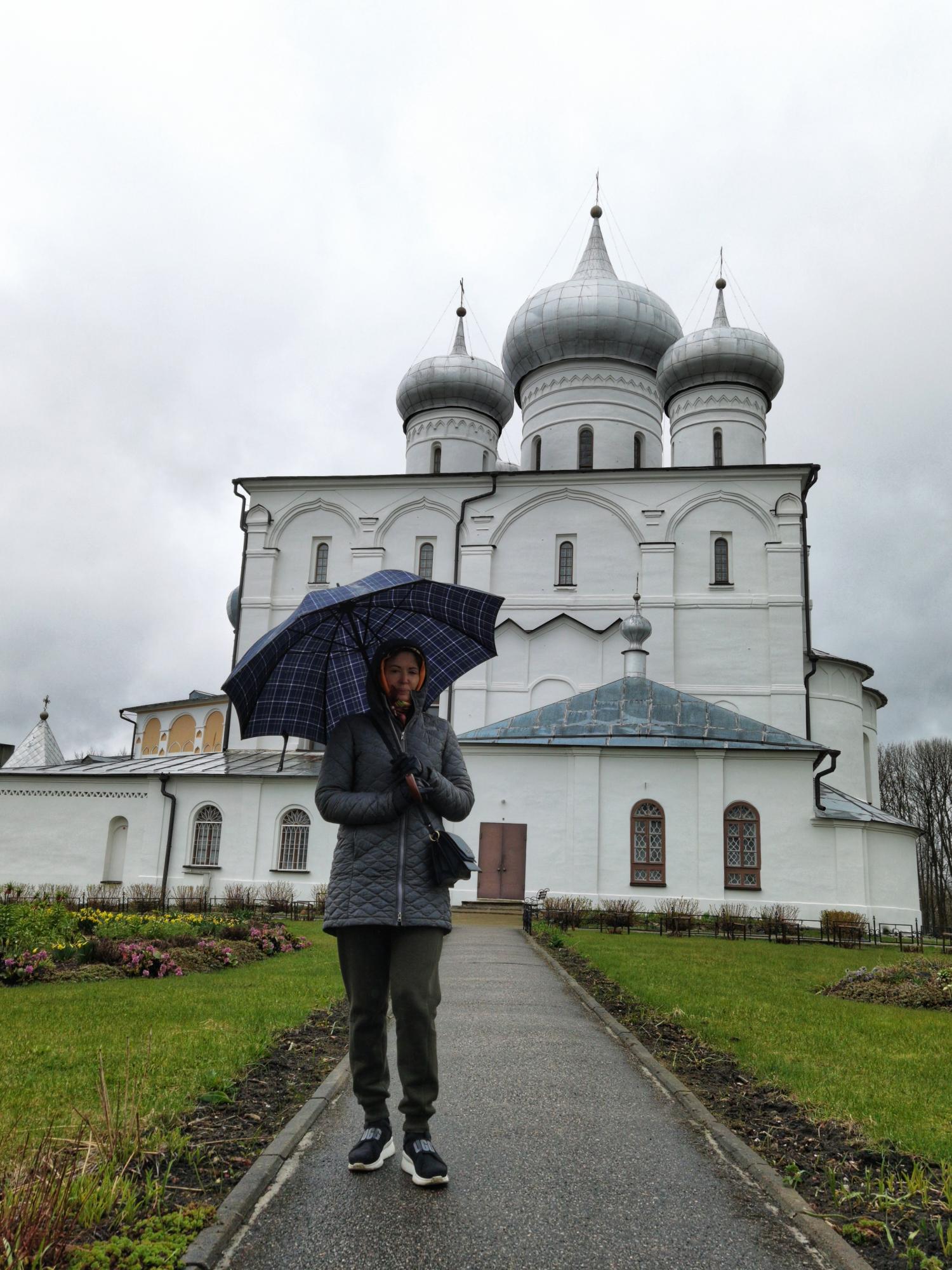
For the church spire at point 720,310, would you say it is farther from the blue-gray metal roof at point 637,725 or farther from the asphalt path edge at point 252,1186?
the asphalt path edge at point 252,1186

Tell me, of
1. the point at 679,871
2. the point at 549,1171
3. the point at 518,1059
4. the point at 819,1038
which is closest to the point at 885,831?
the point at 679,871

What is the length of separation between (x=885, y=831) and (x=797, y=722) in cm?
566

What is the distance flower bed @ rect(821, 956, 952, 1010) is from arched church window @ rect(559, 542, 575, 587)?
1957 centimetres

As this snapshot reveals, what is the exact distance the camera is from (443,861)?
445 centimetres

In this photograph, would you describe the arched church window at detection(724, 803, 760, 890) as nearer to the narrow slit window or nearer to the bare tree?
the narrow slit window

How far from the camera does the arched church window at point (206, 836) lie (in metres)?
25.9

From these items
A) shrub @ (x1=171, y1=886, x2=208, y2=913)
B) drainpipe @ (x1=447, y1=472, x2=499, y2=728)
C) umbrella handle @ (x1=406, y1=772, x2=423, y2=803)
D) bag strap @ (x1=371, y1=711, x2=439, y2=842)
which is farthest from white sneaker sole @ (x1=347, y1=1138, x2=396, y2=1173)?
drainpipe @ (x1=447, y1=472, x2=499, y2=728)

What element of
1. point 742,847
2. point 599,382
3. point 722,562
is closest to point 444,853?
point 742,847

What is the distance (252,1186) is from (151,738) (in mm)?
44252

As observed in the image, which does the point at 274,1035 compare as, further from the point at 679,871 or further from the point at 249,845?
the point at 249,845

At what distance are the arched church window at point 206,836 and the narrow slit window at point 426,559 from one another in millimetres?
10217

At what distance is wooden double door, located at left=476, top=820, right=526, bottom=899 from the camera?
2361 cm

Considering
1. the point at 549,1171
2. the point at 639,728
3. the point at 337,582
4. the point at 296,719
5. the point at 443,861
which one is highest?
the point at 337,582

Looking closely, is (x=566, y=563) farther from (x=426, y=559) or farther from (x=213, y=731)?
(x=213, y=731)
